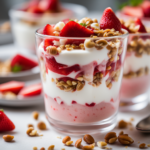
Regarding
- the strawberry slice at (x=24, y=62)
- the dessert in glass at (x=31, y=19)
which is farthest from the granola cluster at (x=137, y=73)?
the dessert in glass at (x=31, y=19)

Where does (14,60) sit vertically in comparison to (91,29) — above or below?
below

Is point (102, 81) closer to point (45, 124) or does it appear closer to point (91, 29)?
point (91, 29)

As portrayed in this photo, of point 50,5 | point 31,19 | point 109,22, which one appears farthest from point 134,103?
point 50,5

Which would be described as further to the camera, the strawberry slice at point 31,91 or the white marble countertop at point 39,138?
the strawberry slice at point 31,91

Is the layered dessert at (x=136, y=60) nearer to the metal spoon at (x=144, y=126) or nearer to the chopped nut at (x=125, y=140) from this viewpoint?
the metal spoon at (x=144, y=126)

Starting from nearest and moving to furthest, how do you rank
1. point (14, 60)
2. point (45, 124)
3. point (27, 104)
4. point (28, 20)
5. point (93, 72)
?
point (93, 72) → point (45, 124) → point (27, 104) → point (14, 60) → point (28, 20)

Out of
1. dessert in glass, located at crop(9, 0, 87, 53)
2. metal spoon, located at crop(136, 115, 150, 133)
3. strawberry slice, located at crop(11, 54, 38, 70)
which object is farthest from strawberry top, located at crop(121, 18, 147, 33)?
dessert in glass, located at crop(9, 0, 87, 53)

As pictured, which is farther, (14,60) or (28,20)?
(28,20)

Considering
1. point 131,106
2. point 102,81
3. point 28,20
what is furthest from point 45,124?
point 28,20
